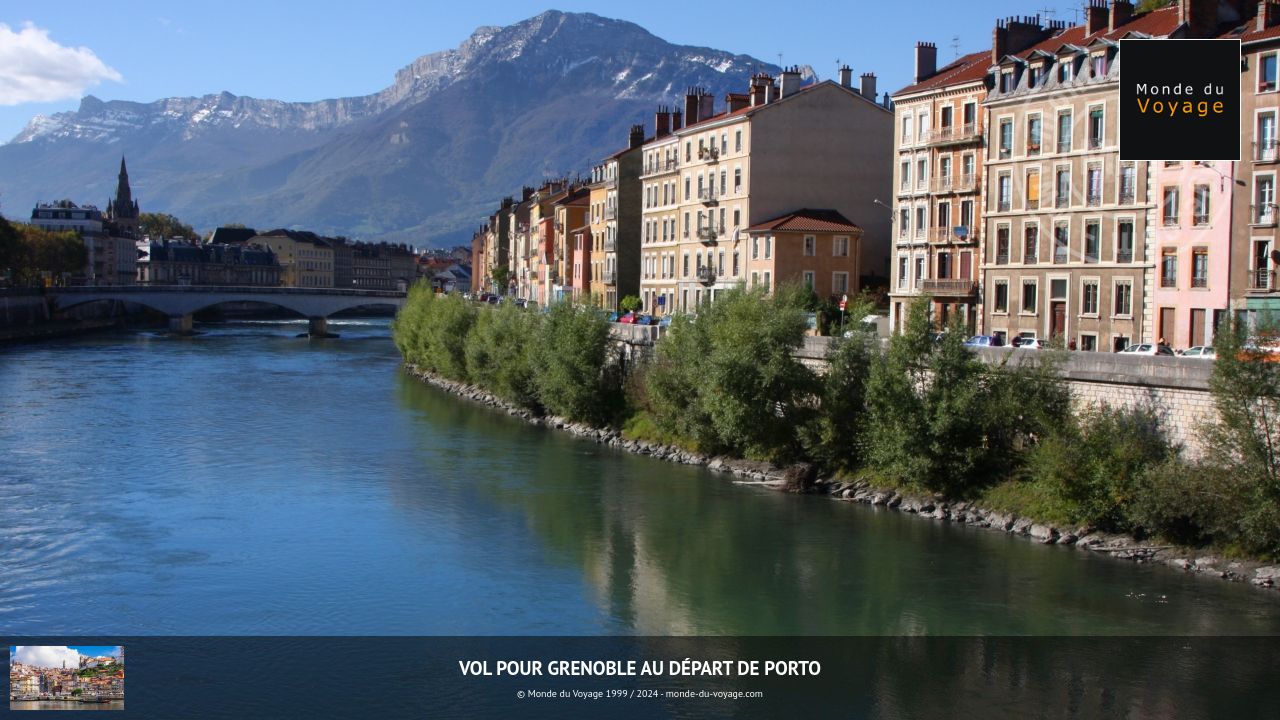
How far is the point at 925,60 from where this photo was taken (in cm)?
5059

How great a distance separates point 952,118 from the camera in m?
47.4

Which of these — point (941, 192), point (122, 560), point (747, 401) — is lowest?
point (122, 560)

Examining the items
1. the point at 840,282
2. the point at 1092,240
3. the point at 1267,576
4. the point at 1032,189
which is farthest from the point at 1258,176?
the point at 840,282

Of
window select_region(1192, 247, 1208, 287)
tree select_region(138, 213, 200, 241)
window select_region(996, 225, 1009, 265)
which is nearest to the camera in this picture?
window select_region(1192, 247, 1208, 287)

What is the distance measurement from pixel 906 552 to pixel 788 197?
109 feet

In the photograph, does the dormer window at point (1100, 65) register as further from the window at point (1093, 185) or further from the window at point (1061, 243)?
the window at point (1061, 243)

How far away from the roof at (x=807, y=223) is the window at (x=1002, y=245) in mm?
11333

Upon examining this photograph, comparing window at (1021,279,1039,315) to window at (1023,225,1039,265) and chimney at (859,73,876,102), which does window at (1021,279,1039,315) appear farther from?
chimney at (859,73,876,102)

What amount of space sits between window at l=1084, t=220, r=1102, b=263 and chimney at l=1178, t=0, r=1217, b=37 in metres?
6.53

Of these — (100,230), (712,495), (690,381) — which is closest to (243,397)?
(690,381)

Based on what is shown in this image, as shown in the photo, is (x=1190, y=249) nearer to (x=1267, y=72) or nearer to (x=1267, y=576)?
(x=1267, y=72)

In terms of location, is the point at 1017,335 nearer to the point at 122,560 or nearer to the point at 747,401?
the point at 747,401

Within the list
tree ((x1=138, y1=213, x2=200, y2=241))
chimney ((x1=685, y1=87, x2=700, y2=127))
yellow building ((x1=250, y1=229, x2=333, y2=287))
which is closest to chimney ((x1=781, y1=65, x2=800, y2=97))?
chimney ((x1=685, y1=87, x2=700, y2=127))

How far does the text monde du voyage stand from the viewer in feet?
104
